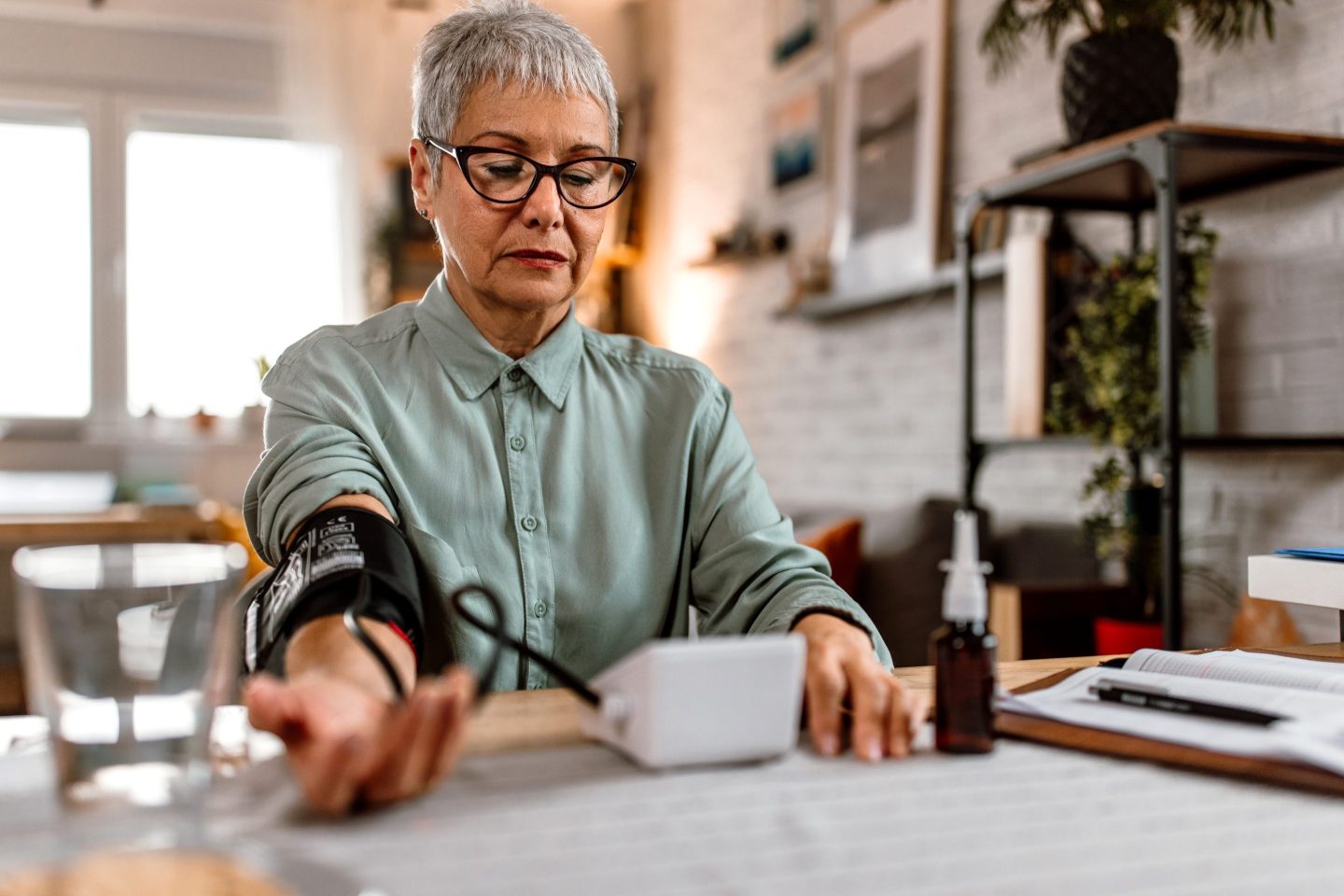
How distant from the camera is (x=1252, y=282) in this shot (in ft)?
7.29

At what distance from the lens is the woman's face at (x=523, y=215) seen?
127 centimetres

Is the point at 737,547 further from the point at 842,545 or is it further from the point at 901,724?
the point at 842,545

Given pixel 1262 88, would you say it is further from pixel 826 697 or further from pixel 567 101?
pixel 826 697

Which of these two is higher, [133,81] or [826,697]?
[133,81]

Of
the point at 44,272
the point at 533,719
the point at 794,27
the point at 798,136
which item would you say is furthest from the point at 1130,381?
the point at 44,272

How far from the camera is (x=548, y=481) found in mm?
1328

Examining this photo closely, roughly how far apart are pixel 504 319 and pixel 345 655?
62cm

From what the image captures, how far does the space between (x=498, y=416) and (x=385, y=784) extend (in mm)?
747

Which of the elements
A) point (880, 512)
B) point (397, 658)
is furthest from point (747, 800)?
point (880, 512)

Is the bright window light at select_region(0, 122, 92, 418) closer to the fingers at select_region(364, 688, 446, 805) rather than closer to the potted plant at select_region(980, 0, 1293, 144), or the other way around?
the potted plant at select_region(980, 0, 1293, 144)

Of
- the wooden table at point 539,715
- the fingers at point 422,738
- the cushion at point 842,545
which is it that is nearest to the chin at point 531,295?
the wooden table at point 539,715

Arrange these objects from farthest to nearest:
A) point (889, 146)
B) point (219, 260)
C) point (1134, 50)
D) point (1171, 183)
A: point (219, 260) → point (889, 146) → point (1134, 50) → point (1171, 183)

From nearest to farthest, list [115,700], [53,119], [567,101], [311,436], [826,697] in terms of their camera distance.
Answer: [115,700], [826,697], [311,436], [567,101], [53,119]

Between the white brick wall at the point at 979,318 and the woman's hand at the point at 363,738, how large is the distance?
6.21 ft
